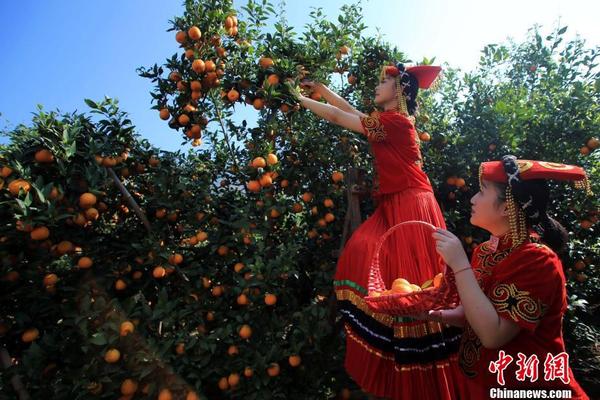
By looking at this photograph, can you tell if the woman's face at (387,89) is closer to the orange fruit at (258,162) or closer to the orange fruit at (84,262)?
the orange fruit at (258,162)

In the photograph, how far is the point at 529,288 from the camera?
4.39ft

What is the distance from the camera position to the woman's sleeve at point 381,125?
2.51 meters

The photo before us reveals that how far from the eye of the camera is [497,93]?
A: 397 centimetres

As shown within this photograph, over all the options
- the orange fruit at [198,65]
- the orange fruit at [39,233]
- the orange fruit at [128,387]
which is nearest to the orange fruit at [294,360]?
the orange fruit at [128,387]

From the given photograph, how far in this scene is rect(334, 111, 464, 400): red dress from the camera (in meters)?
1.96

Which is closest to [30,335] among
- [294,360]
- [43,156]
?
[43,156]

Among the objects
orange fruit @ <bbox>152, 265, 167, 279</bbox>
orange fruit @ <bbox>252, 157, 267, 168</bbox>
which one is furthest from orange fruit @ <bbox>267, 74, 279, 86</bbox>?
orange fruit @ <bbox>152, 265, 167, 279</bbox>

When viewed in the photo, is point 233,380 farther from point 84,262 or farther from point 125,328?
point 84,262

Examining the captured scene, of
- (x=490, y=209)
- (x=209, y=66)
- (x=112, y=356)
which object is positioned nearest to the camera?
(x=490, y=209)

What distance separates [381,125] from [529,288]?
1461mm

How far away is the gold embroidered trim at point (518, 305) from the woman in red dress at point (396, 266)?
0.69 meters

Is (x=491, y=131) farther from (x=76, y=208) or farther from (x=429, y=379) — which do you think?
(x=76, y=208)

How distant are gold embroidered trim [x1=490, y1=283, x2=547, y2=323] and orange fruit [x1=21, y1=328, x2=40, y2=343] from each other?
2894 millimetres

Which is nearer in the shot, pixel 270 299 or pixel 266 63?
pixel 270 299
